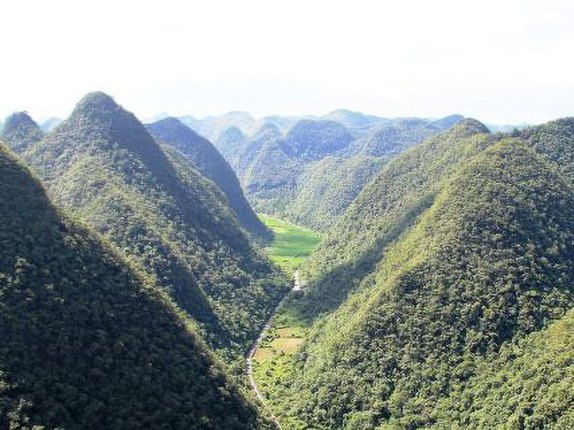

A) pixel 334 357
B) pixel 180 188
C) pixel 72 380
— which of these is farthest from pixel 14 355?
pixel 180 188

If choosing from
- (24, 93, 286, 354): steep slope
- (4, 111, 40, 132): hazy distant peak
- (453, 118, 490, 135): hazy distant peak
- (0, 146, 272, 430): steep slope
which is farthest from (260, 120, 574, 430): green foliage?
(4, 111, 40, 132): hazy distant peak

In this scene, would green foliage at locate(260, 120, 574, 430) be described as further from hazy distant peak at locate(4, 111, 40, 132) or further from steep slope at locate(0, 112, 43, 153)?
hazy distant peak at locate(4, 111, 40, 132)

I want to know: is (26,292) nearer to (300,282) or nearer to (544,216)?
(544,216)

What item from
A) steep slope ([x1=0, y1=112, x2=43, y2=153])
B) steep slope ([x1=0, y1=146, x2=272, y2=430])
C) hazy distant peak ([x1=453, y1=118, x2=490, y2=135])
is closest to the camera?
steep slope ([x1=0, y1=146, x2=272, y2=430])

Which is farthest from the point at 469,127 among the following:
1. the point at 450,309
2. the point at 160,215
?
the point at 160,215

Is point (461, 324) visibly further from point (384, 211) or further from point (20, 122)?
point (20, 122)

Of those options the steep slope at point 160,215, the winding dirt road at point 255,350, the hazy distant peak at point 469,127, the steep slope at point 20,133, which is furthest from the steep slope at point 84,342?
the hazy distant peak at point 469,127

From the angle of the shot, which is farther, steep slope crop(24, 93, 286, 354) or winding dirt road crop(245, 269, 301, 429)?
A: steep slope crop(24, 93, 286, 354)
